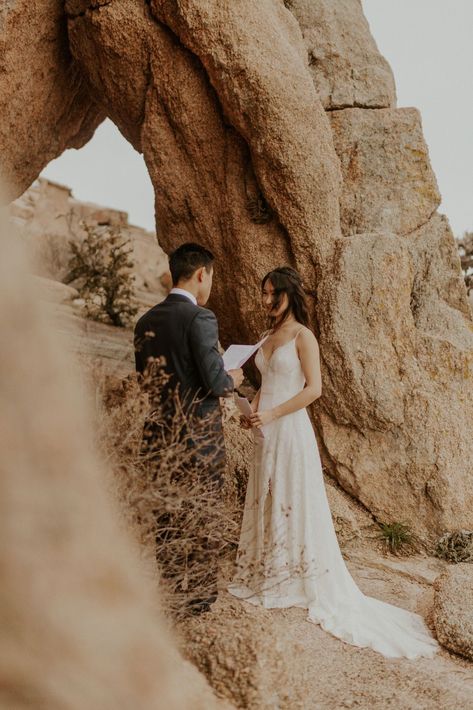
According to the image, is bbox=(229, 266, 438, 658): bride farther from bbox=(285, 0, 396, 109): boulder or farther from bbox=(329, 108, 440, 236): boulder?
bbox=(285, 0, 396, 109): boulder

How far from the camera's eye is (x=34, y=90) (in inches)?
231

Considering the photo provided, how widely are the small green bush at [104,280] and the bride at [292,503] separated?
550 cm

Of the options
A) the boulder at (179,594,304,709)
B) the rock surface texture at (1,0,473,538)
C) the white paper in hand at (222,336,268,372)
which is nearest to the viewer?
the boulder at (179,594,304,709)

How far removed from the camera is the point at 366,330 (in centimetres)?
545

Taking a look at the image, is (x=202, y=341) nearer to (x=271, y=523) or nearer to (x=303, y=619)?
(x=271, y=523)

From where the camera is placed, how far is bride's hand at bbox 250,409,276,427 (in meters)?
4.14

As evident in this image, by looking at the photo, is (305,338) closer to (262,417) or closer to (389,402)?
(262,417)

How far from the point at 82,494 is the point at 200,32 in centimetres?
508

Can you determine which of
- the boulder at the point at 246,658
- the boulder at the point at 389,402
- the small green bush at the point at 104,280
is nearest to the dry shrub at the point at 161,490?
the boulder at the point at 246,658

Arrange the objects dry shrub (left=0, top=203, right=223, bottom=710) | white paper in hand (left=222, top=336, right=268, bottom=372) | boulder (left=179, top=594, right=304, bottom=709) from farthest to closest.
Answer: white paper in hand (left=222, top=336, right=268, bottom=372) → boulder (left=179, top=594, right=304, bottom=709) → dry shrub (left=0, top=203, right=223, bottom=710)

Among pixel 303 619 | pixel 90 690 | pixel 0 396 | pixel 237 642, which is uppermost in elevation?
pixel 0 396

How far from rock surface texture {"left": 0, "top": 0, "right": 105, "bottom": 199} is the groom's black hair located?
6.55ft

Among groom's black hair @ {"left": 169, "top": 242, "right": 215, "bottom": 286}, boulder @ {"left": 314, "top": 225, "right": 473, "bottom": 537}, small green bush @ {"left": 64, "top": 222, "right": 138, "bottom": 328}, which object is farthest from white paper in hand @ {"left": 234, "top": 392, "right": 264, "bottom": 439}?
small green bush @ {"left": 64, "top": 222, "right": 138, "bottom": 328}

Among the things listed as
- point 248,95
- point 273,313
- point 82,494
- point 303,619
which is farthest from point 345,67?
point 82,494
